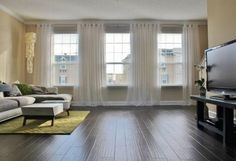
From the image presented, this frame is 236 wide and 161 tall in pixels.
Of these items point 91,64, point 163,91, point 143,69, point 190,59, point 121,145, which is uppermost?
point 190,59

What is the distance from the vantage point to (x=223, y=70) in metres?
3.51

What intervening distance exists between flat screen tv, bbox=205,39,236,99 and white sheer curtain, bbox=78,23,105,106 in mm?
4099

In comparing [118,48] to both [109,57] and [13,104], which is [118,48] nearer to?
[109,57]

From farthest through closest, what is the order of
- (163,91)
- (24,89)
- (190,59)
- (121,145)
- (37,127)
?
(163,91) < (190,59) < (24,89) < (37,127) < (121,145)

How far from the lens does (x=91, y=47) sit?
7664 millimetres

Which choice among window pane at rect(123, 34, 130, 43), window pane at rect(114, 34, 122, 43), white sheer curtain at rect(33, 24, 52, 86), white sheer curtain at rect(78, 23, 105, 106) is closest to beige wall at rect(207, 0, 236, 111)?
window pane at rect(123, 34, 130, 43)

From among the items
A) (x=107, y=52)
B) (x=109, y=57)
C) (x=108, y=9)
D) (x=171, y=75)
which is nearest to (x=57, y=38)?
(x=107, y=52)

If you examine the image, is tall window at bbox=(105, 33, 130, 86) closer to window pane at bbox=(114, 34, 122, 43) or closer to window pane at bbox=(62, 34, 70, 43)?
window pane at bbox=(114, 34, 122, 43)

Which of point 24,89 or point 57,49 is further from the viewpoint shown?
point 57,49

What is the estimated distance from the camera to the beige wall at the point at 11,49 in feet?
20.7

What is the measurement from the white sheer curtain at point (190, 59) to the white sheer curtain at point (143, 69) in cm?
91

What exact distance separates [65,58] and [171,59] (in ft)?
11.1

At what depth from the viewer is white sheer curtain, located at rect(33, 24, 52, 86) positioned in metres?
7.62

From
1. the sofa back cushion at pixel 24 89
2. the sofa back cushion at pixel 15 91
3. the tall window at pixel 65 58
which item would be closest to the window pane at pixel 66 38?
the tall window at pixel 65 58
